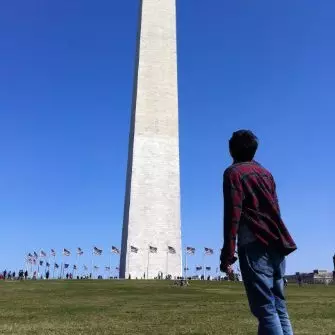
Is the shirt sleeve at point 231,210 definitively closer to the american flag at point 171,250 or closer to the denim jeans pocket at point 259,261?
the denim jeans pocket at point 259,261

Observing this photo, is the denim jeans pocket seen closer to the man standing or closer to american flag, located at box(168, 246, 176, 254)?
the man standing

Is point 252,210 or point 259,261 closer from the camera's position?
point 259,261

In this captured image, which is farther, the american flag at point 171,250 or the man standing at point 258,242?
the american flag at point 171,250

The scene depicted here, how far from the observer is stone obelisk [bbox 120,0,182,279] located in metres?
55.2

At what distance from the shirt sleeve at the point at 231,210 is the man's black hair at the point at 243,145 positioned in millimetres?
341

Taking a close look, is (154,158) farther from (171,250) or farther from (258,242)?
(258,242)

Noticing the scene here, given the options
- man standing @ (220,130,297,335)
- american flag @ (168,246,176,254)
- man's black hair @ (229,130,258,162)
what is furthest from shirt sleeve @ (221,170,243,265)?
american flag @ (168,246,176,254)

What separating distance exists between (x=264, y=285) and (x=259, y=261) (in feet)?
0.61

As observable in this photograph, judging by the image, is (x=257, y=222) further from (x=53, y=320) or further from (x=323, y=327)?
(x=53, y=320)

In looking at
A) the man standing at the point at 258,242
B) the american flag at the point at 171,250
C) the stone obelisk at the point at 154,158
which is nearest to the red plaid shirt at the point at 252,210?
the man standing at the point at 258,242

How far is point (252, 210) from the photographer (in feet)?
14.3

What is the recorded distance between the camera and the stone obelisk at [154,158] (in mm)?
55219

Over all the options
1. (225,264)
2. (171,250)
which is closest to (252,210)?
(225,264)

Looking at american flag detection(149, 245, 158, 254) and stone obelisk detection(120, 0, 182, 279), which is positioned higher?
stone obelisk detection(120, 0, 182, 279)
